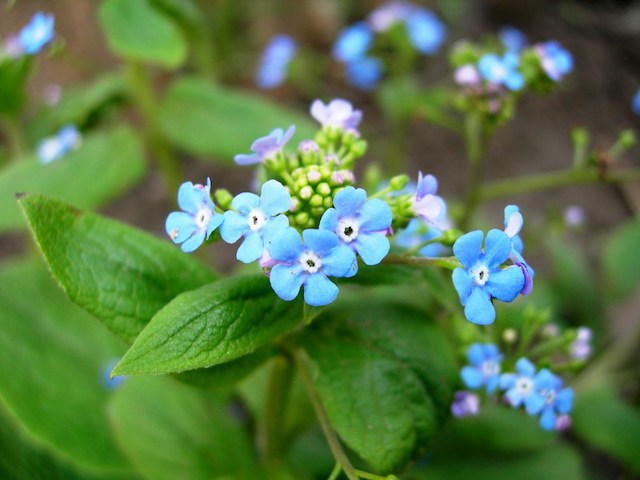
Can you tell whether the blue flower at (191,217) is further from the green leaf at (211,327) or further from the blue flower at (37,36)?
the blue flower at (37,36)

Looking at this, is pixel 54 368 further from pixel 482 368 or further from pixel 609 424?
pixel 609 424

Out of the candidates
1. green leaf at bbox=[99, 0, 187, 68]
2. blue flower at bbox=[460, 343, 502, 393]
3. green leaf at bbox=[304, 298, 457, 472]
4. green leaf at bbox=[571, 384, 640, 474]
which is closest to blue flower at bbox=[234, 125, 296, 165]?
green leaf at bbox=[304, 298, 457, 472]

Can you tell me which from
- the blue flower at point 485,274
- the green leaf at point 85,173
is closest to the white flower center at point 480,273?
the blue flower at point 485,274

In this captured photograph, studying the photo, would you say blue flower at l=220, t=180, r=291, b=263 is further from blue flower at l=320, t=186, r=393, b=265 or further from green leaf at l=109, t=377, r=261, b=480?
green leaf at l=109, t=377, r=261, b=480

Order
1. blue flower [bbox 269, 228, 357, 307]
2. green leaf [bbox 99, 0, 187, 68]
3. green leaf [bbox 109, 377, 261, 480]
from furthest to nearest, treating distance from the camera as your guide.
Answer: green leaf [bbox 99, 0, 187, 68]
green leaf [bbox 109, 377, 261, 480]
blue flower [bbox 269, 228, 357, 307]

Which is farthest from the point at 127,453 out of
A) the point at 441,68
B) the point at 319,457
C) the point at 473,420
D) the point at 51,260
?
the point at 441,68

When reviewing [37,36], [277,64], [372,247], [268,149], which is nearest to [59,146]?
[37,36]

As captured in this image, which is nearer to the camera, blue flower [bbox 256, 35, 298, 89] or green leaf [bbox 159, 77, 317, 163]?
green leaf [bbox 159, 77, 317, 163]
